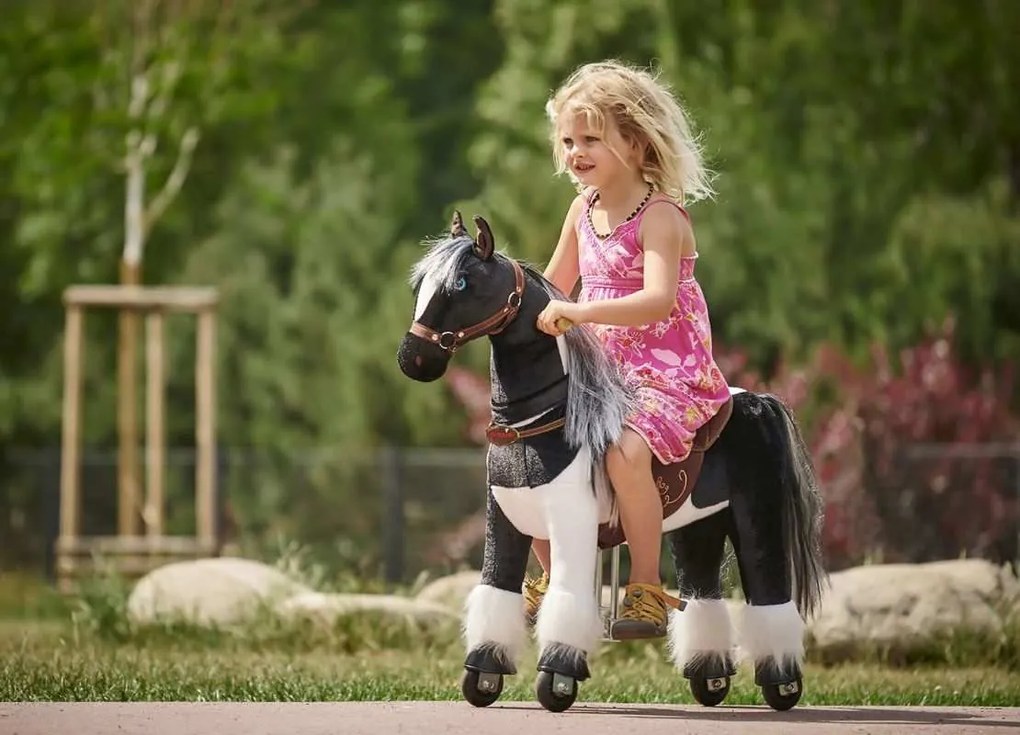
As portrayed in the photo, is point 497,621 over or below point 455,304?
below

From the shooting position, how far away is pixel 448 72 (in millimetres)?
26406

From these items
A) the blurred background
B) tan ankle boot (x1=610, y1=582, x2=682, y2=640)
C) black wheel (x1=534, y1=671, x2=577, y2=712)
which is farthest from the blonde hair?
the blurred background

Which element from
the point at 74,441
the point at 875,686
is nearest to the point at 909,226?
the point at 74,441

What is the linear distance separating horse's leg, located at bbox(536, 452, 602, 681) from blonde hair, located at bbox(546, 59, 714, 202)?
107 cm

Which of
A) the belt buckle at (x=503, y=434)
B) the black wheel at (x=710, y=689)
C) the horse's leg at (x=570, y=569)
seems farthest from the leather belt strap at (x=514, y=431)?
the black wheel at (x=710, y=689)

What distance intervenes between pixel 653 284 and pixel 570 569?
97cm

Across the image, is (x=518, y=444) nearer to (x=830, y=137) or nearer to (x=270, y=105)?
(x=270, y=105)

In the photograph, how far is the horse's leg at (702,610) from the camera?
6.85 m

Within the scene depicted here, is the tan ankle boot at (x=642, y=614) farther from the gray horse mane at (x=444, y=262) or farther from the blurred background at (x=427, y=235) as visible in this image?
the blurred background at (x=427, y=235)

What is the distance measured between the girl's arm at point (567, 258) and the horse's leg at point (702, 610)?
98cm

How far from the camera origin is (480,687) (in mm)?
6484

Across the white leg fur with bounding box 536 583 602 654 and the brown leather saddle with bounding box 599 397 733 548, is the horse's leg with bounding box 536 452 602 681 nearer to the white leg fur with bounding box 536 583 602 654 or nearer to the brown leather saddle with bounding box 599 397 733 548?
the white leg fur with bounding box 536 583 602 654

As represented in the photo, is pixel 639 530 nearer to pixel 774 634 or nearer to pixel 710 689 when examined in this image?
pixel 774 634

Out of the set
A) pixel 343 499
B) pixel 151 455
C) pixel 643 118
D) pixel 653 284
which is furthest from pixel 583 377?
pixel 343 499
